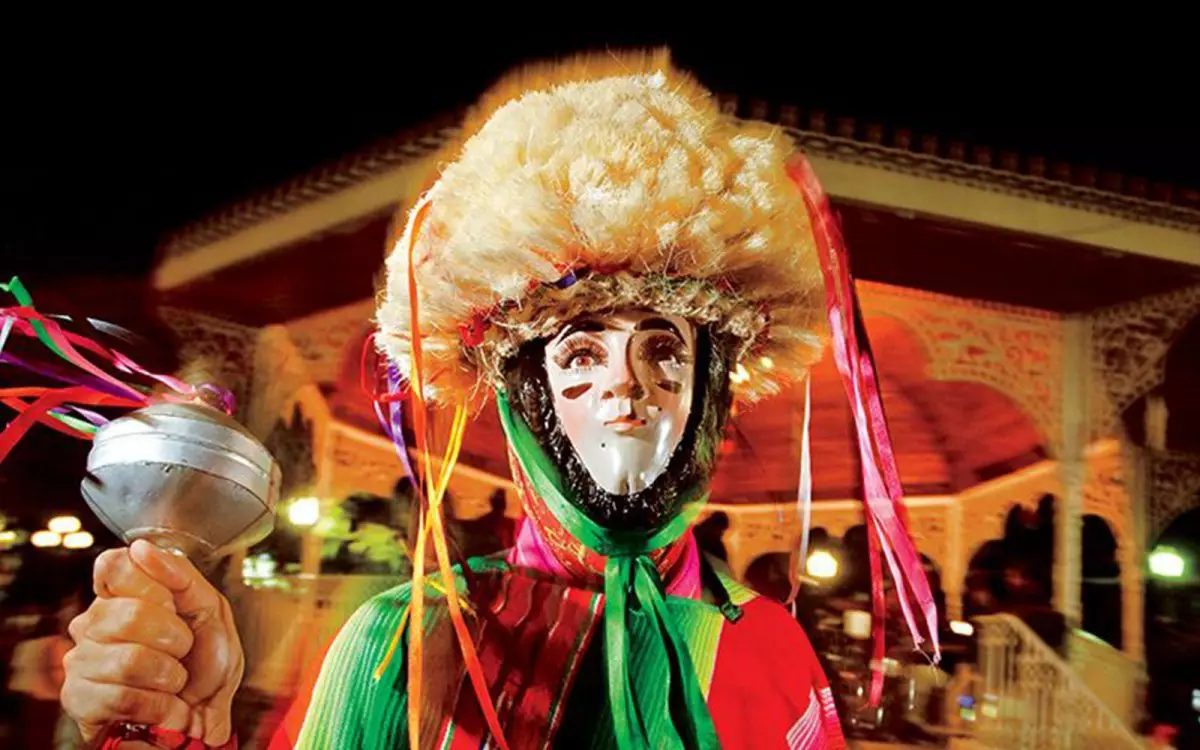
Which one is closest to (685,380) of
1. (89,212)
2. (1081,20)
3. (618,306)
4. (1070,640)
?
(618,306)

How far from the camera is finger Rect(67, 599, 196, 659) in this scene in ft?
2.76

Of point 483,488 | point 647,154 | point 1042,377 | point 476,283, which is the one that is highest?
point 1042,377

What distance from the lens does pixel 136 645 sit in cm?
84

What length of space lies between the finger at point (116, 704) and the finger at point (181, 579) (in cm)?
7

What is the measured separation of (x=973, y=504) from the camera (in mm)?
4922

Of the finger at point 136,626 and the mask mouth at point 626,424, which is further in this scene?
the mask mouth at point 626,424

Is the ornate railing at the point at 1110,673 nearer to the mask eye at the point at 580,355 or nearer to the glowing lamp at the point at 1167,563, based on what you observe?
the glowing lamp at the point at 1167,563

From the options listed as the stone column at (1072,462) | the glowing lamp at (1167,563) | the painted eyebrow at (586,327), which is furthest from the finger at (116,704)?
the glowing lamp at (1167,563)

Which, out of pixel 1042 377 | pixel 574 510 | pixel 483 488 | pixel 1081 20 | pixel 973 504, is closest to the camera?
pixel 574 510

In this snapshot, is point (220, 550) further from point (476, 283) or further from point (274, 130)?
point (274, 130)

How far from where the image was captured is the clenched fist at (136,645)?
839 millimetres

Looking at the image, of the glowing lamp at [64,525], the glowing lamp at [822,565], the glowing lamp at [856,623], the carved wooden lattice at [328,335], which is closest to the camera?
the glowing lamp at [64,525]

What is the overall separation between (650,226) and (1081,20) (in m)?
1.29

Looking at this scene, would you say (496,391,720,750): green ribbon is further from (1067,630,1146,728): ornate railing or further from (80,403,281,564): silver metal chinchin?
(1067,630,1146,728): ornate railing
